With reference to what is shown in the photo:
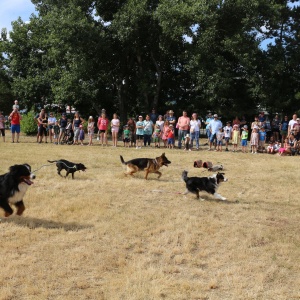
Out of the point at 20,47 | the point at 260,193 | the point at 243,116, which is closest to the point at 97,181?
the point at 260,193

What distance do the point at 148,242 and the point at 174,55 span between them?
20.3m

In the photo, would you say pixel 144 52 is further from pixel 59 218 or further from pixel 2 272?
pixel 2 272

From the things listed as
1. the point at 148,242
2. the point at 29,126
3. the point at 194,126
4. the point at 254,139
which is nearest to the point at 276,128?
the point at 254,139

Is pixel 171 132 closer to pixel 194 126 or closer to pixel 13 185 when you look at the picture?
pixel 194 126

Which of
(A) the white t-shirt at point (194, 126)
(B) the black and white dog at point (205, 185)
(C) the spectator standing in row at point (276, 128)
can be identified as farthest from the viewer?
(C) the spectator standing in row at point (276, 128)

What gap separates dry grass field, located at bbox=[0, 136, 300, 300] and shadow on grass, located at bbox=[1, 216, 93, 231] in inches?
0.6

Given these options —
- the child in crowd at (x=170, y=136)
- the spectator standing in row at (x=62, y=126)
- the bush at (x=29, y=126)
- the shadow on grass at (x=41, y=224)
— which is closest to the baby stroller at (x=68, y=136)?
the spectator standing in row at (x=62, y=126)

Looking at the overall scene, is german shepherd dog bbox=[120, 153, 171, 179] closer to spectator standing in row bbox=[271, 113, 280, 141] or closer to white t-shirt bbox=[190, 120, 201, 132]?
white t-shirt bbox=[190, 120, 201, 132]

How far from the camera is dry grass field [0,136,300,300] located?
418 centimetres

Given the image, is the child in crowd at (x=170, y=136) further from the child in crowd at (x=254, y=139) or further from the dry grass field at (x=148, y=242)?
the dry grass field at (x=148, y=242)

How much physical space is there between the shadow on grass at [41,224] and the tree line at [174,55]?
15921 millimetres

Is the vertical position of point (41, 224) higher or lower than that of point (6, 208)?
lower

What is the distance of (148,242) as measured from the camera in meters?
5.51

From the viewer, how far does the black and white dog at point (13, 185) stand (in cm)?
589
